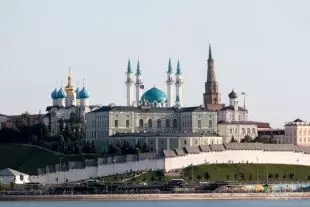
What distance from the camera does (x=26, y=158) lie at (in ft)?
349

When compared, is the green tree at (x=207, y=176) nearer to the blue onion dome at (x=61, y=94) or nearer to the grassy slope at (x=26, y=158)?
the grassy slope at (x=26, y=158)

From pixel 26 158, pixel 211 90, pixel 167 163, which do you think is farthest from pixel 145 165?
pixel 211 90

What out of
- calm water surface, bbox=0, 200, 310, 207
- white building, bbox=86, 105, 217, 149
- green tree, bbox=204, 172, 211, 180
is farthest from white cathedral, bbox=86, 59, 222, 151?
calm water surface, bbox=0, 200, 310, 207

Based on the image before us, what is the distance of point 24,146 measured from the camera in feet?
367

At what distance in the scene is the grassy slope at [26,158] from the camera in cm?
10231

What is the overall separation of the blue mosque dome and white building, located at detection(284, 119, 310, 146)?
1230 centimetres

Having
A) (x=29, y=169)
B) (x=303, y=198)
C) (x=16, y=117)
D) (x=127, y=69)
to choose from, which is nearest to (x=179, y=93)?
(x=127, y=69)

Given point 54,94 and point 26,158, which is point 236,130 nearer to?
point 54,94

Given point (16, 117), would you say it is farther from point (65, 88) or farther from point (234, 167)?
point (234, 167)

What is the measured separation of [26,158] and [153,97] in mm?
18648

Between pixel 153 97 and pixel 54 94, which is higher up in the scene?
pixel 54 94

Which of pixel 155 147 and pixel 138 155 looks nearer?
pixel 138 155

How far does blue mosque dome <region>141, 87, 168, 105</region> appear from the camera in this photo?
396 feet

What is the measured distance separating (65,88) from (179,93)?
1268cm
